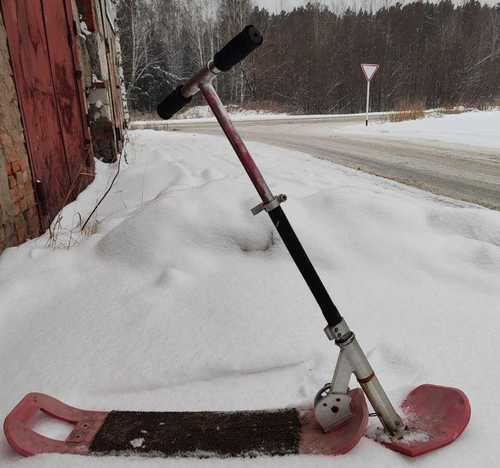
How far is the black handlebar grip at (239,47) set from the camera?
0.94 meters

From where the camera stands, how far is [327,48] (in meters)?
27.0

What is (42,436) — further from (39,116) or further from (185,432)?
(39,116)

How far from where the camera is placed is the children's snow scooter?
109 cm

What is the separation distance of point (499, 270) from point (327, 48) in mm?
28145

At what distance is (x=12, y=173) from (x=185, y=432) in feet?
6.08

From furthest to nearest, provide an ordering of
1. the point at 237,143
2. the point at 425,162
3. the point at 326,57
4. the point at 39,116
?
the point at 326,57 < the point at 425,162 < the point at 39,116 < the point at 237,143

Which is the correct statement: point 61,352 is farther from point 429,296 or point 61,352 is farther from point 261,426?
point 429,296

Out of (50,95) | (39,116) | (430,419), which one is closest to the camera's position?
(430,419)

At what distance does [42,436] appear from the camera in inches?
47.6

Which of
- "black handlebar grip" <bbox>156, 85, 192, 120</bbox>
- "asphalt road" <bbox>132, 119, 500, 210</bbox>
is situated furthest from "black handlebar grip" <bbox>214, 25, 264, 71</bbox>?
"asphalt road" <bbox>132, 119, 500, 210</bbox>

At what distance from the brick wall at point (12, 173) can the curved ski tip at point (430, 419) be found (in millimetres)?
2065

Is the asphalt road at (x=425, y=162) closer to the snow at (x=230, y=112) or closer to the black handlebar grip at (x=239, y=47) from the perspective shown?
the black handlebar grip at (x=239, y=47)

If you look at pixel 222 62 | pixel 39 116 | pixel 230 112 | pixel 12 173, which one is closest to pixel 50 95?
pixel 39 116

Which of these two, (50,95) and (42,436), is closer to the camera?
(42,436)
